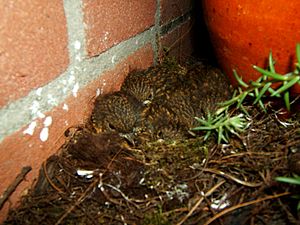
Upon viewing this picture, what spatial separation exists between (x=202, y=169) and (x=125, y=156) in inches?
8.1

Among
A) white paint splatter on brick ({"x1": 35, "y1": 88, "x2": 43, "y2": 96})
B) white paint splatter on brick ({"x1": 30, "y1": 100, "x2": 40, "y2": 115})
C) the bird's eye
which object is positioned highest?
white paint splatter on brick ({"x1": 35, "y1": 88, "x2": 43, "y2": 96})

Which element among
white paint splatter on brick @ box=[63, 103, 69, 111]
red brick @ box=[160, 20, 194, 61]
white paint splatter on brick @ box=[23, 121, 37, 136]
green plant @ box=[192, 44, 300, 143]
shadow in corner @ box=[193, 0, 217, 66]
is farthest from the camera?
shadow in corner @ box=[193, 0, 217, 66]

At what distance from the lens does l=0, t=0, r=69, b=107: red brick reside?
74cm

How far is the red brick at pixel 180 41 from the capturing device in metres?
1.53

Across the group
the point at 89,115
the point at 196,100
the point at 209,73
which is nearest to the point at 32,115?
the point at 89,115

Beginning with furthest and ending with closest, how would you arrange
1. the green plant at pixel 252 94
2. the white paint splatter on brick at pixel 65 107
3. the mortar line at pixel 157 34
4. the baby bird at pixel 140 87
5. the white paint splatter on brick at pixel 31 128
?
the mortar line at pixel 157 34
the baby bird at pixel 140 87
the white paint splatter on brick at pixel 65 107
the white paint splatter on brick at pixel 31 128
the green plant at pixel 252 94

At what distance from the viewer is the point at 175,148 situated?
981 millimetres

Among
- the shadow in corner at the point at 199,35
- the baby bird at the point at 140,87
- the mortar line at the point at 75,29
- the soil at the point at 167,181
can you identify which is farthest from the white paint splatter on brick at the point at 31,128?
the shadow in corner at the point at 199,35

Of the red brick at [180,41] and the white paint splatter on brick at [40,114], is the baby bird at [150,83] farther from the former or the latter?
the white paint splatter on brick at [40,114]

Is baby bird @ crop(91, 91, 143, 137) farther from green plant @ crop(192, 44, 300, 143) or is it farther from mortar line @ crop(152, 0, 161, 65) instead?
mortar line @ crop(152, 0, 161, 65)

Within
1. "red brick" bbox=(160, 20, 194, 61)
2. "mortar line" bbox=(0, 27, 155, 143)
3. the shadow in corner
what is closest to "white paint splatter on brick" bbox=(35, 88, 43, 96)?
"mortar line" bbox=(0, 27, 155, 143)

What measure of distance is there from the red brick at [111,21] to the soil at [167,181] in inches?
10.5

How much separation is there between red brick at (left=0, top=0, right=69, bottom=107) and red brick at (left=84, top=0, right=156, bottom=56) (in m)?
0.10

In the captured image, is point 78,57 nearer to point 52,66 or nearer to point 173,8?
point 52,66
